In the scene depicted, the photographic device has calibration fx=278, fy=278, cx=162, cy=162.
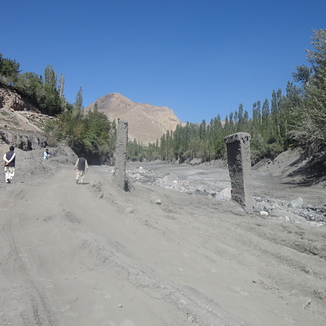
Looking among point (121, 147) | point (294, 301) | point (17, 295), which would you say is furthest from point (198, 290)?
point (121, 147)

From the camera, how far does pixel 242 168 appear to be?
10461 millimetres

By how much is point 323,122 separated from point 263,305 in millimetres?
18774

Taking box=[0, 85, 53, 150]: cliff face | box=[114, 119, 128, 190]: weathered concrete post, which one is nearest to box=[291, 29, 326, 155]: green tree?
box=[114, 119, 128, 190]: weathered concrete post

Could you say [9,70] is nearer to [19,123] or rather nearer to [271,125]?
[19,123]

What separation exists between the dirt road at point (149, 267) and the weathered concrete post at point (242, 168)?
2182 mm

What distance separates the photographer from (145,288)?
12.2 feet

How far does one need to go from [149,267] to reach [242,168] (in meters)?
6.93

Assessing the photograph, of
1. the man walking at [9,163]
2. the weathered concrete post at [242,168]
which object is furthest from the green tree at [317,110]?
the man walking at [9,163]

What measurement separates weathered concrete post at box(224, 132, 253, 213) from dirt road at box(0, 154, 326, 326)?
7.16 feet

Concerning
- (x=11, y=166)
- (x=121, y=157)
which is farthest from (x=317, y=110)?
(x=11, y=166)

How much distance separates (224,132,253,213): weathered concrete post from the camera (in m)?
10.4

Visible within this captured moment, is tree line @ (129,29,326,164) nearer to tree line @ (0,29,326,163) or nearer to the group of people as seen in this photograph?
tree line @ (0,29,326,163)

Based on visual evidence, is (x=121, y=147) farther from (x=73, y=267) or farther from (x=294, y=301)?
(x=294, y=301)

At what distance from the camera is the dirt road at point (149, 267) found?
323 cm
